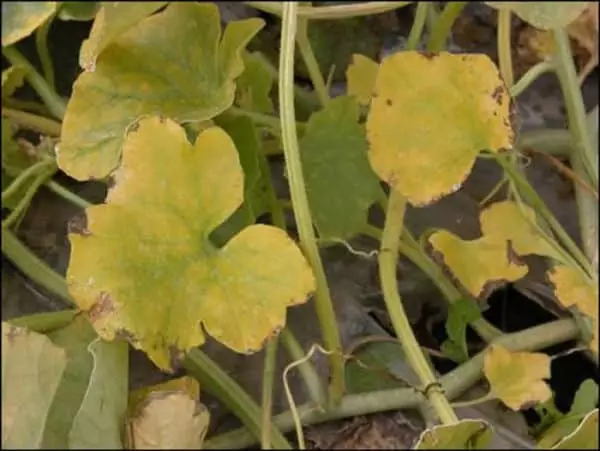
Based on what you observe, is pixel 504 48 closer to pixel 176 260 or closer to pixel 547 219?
pixel 547 219

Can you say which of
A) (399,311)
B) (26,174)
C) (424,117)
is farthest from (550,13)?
(26,174)

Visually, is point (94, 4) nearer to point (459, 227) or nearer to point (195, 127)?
point (195, 127)

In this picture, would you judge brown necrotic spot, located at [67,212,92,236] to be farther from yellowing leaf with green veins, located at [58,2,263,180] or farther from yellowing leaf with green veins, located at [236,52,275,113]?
yellowing leaf with green veins, located at [236,52,275,113]

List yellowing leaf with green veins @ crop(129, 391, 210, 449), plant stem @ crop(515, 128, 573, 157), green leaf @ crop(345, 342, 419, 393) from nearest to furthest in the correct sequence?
yellowing leaf with green veins @ crop(129, 391, 210, 449), green leaf @ crop(345, 342, 419, 393), plant stem @ crop(515, 128, 573, 157)

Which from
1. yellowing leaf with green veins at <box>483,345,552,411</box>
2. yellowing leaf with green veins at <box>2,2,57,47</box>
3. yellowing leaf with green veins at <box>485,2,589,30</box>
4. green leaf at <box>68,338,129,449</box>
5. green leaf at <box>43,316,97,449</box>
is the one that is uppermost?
yellowing leaf with green veins at <box>485,2,589,30</box>

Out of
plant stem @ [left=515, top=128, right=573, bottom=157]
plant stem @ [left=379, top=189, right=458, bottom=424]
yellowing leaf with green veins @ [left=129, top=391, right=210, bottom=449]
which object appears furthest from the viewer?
plant stem @ [left=515, top=128, right=573, bottom=157]

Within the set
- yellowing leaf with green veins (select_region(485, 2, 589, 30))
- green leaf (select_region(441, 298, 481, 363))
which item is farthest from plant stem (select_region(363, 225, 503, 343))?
yellowing leaf with green veins (select_region(485, 2, 589, 30))

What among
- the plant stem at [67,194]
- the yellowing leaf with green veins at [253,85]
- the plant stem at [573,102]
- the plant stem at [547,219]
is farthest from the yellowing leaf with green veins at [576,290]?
the plant stem at [67,194]

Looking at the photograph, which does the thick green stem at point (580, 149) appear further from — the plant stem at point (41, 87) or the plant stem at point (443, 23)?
the plant stem at point (41, 87)
